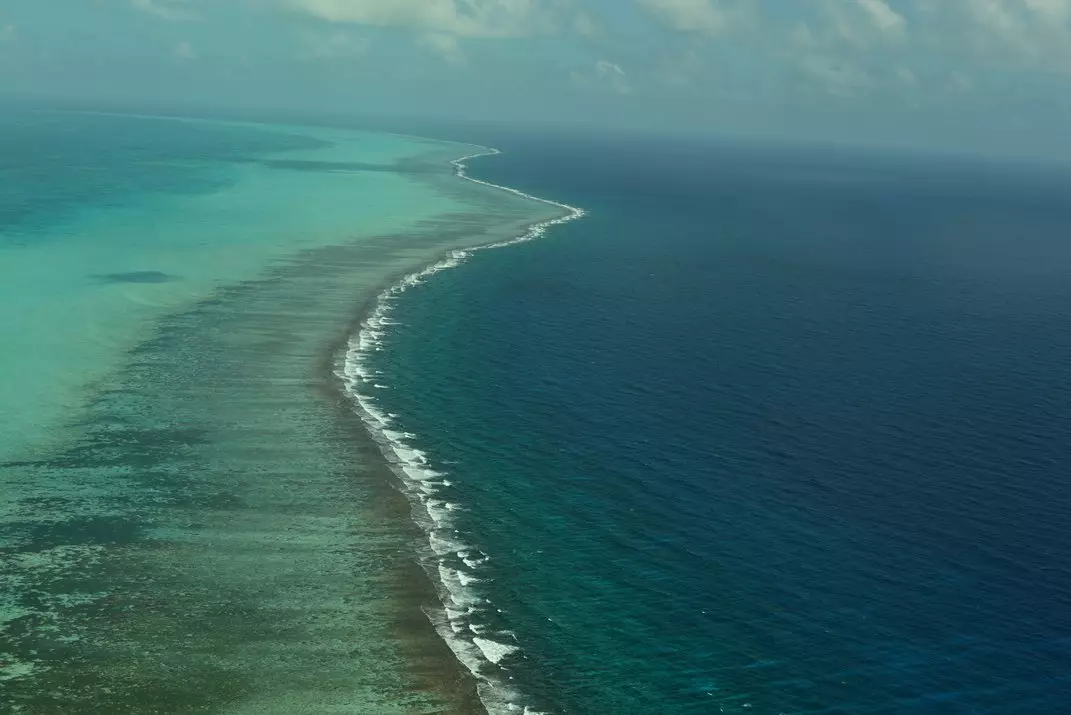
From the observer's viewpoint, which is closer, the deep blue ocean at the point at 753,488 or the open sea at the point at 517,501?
the open sea at the point at 517,501

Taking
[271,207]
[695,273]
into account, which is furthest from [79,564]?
[271,207]

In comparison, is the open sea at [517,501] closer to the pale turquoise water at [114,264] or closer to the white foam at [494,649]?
the white foam at [494,649]

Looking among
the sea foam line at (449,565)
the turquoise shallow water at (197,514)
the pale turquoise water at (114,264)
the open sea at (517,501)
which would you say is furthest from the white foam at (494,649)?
the pale turquoise water at (114,264)

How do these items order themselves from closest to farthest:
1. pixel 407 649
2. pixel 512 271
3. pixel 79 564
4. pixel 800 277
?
pixel 407 649 < pixel 79 564 < pixel 512 271 < pixel 800 277

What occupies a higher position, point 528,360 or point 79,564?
point 528,360

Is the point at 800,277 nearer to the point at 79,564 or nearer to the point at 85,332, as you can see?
the point at 85,332
